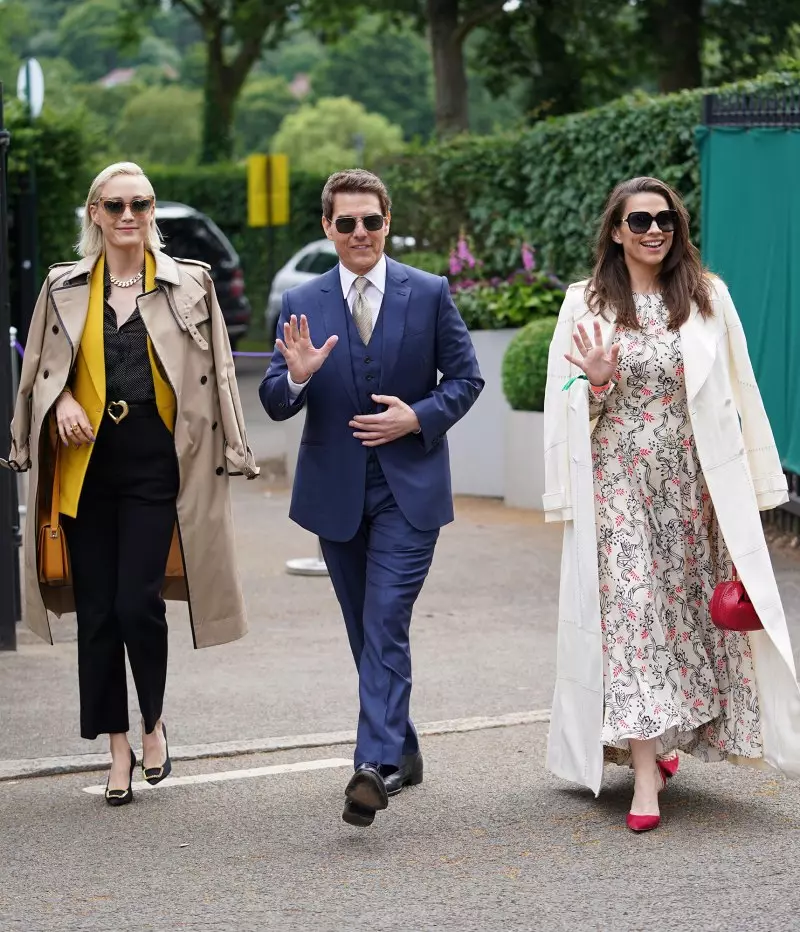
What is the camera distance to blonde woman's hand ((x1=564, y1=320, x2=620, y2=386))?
17.0 ft

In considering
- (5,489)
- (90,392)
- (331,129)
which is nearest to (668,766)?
(90,392)

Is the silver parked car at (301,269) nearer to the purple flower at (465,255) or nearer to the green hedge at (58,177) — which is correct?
the green hedge at (58,177)

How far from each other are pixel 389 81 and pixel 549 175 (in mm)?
82137

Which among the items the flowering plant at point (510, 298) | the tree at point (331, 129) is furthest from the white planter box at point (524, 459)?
the tree at point (331, 129)

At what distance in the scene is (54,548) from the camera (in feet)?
18.2

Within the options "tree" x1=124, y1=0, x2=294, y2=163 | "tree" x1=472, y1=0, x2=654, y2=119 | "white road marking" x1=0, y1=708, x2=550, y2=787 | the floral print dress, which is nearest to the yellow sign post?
"tree" x1=472, y1=0, x2=654, y2=119

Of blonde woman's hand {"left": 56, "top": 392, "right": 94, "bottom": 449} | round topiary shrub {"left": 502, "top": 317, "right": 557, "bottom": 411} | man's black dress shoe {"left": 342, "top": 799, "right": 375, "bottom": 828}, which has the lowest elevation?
man's black dress shoe {"left": 342, "top": 799, "right": 375, "bottom": 828}

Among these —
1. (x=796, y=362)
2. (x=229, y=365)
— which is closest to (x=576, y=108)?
(x=796, y=362)

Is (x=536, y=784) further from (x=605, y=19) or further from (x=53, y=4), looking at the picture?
(x=53, y=4)

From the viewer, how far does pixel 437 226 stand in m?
17.1

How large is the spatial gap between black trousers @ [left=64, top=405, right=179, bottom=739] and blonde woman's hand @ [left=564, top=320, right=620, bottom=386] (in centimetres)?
133

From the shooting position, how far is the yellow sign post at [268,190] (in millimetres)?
16984

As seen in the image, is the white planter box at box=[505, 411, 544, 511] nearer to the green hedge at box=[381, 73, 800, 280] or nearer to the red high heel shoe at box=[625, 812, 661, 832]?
the green hedge at box=[381, 73, 800, 280]

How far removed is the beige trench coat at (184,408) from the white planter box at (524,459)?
6.46 m
